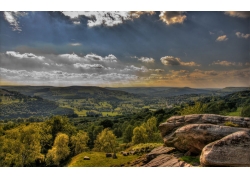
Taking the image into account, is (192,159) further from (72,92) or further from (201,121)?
(72,92)

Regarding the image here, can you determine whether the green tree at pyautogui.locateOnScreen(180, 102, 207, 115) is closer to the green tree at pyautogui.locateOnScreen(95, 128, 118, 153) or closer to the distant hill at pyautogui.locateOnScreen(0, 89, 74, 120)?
the green tree at pyautogui.locateOnScreen(95, 128, 118, 153)

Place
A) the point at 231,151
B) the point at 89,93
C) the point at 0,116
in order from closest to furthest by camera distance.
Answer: the point at 231,151
the point at 0,116
the point at 89,93

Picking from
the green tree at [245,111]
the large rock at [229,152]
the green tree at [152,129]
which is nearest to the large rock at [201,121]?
the large rock at [229,152]

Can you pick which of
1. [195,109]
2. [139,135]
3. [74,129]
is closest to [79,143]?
[74,129]

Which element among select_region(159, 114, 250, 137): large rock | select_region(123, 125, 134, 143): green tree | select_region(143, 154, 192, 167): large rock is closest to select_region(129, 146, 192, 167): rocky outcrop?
select_region(143, 154, 192, 167): large rock

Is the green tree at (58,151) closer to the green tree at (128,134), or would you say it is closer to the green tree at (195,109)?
the green tree at (128,134)
